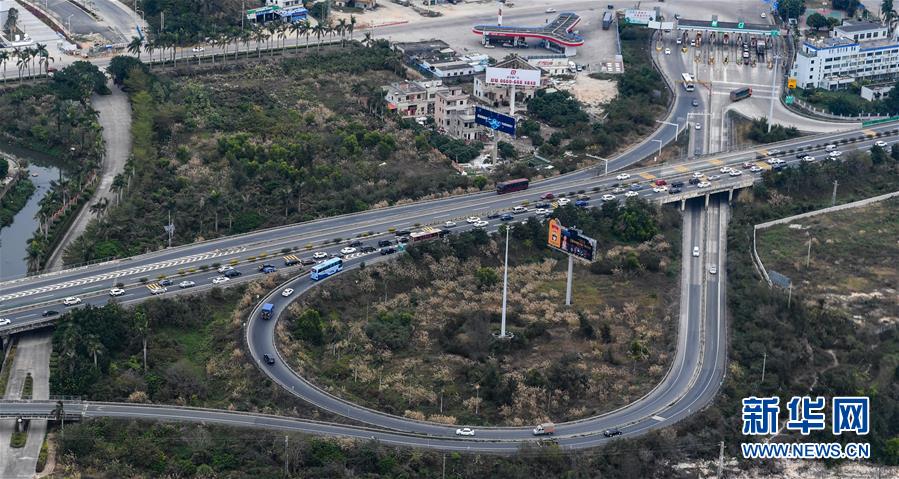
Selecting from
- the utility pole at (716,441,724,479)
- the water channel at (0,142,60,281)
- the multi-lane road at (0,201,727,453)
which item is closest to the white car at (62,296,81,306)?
the water channel at (0,142,60,281)

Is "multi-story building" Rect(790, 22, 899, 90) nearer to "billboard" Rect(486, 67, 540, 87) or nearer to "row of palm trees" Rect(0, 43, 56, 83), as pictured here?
"billboard" Rect(486, 67, 540, 87)

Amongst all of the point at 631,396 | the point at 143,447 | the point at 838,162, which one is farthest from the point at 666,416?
the point at 838,162

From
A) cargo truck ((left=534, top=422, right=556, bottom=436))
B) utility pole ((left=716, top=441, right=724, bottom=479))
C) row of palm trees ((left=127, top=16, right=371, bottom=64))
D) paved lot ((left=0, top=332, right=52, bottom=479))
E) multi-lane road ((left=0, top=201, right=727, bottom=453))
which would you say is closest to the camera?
paved lot ((left=0, top=332, right=52, bottom=479))

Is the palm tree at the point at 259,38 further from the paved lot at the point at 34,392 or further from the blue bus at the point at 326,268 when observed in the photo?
the paved lot at the point at 34,392

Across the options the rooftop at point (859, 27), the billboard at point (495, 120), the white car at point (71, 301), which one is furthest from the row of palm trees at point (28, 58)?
the rooftop at point (859, 27)

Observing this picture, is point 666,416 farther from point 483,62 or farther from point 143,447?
point 483,62

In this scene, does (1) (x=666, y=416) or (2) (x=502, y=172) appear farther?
(2) (x=502, y=172)
